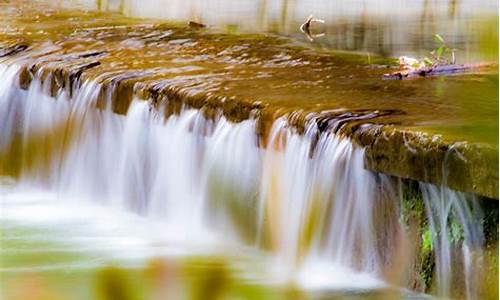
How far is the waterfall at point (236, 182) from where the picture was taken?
5777 mm

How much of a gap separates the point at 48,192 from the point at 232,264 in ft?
9.19

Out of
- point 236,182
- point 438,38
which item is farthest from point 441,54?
point 236,182

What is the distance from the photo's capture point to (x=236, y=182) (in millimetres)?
6945

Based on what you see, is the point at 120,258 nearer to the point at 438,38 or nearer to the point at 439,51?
the point at 439,51

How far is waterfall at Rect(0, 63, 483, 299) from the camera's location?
5777 millimetres

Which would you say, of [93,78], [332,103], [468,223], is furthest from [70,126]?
[468,223]

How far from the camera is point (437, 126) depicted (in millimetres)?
5723

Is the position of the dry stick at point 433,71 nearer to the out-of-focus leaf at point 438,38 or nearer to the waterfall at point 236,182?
the out-of-focus leaf at point 438,38

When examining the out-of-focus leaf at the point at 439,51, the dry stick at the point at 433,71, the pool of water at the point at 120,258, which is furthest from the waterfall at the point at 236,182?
the out-of-focus leaf at the point at 439,51

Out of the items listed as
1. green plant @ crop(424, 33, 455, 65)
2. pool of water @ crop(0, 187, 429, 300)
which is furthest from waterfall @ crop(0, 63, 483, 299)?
green plant @ crop(424, 33, 455, 65)

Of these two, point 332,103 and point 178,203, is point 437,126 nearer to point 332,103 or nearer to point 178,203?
point 332,103

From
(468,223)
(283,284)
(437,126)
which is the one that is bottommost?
(283,284)

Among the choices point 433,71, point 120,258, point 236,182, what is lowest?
point 120,258

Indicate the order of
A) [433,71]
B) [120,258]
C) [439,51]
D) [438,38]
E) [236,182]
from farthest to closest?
[438,38], [439,51], [433,71], [236,182], [120,258]
